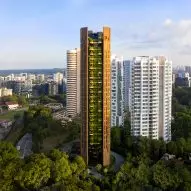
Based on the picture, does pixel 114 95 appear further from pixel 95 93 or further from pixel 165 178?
pixel 165 178

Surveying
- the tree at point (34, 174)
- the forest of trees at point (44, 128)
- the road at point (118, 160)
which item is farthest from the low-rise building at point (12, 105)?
the tree at point (34, 174)

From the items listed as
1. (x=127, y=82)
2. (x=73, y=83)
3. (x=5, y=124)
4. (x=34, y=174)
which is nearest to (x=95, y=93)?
(x=34, y=174)

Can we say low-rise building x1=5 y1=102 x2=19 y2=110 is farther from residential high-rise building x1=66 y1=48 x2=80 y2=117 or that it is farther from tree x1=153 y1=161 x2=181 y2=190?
tree x1=153 y1=161 x2=181 y2=190

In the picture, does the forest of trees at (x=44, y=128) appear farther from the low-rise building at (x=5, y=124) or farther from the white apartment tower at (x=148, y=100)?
the low-rise building at (x=5, y=124)

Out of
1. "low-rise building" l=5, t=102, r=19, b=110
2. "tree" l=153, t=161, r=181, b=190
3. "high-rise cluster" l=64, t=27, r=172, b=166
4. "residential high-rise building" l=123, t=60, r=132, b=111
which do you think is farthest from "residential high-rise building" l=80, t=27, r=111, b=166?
"low-rise building" l=5, t=102, r=19, b=110

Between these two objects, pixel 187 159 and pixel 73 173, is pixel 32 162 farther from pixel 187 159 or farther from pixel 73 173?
pixel 187 159

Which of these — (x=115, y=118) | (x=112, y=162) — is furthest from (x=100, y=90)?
(x=115, y=118)

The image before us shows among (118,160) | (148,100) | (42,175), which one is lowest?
(118,160)
